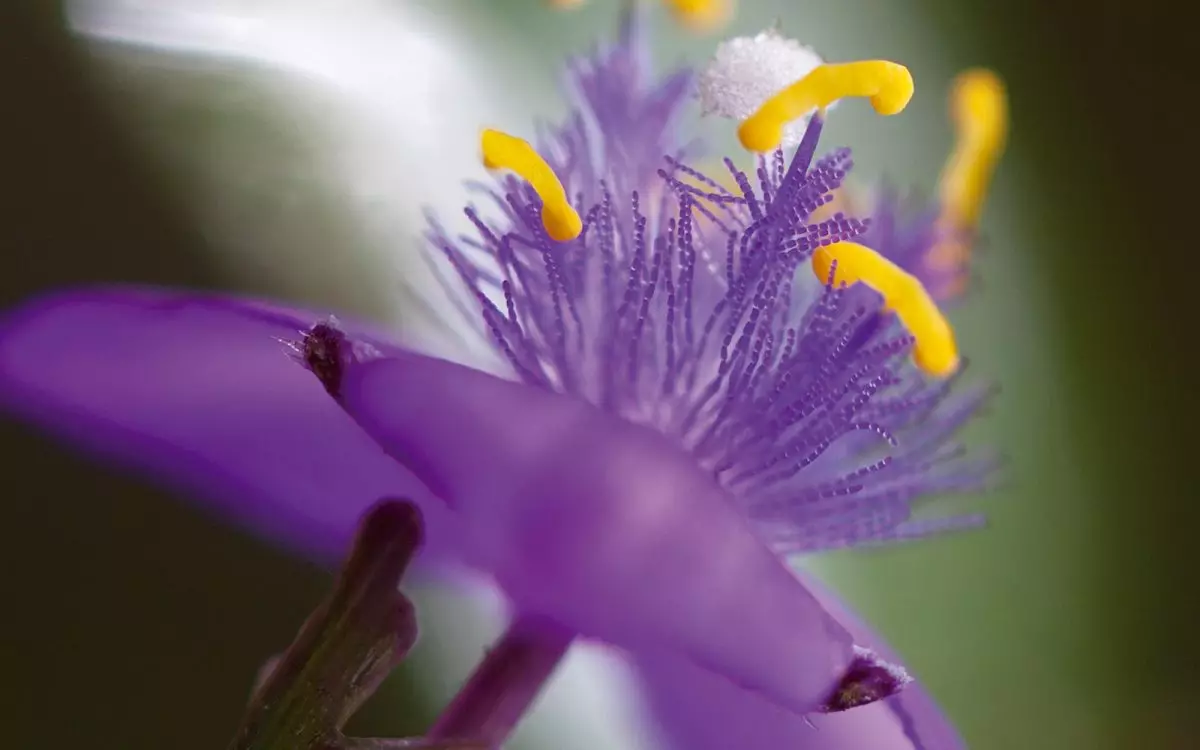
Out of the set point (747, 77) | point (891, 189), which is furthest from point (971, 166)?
point (747, 77)

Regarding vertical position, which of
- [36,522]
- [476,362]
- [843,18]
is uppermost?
[843,18]

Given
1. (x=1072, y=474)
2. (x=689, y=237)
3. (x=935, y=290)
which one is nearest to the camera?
(x=689, y=237)

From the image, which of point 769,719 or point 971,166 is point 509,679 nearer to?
point 769,719

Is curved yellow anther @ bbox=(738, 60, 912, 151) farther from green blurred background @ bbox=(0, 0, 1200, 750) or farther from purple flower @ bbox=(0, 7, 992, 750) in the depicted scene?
green blurred background @ bbox=(0, 0, 1200, 750)

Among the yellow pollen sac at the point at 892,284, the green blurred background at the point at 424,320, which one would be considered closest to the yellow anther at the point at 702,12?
the green blurred background at the point at 424,320

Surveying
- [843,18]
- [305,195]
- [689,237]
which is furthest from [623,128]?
[843,18]

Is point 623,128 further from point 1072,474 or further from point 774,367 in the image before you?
point 1072,474

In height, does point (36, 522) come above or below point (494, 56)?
below
